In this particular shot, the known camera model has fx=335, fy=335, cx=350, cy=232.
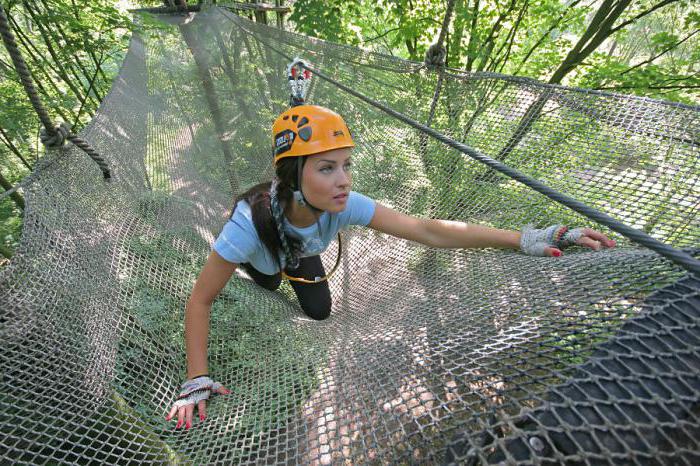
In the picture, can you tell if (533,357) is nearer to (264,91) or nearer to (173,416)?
(173,416)

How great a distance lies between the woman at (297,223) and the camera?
44.2 inches

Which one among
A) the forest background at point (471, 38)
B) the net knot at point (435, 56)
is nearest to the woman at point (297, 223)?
the net knot at point (435, 56)

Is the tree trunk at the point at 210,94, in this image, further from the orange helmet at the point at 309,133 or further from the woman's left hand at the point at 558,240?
the woman's left hand at the point at 558,240

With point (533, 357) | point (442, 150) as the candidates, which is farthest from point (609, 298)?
point (442, 150)

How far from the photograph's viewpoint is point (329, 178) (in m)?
1.13

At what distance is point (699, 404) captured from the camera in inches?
19.5

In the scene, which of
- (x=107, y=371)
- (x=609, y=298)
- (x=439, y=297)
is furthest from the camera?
(x=439, y=297)

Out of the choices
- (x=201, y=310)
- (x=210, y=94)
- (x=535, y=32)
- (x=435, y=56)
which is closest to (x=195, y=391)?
(x=201, y=310)

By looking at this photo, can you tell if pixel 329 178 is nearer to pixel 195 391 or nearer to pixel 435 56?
pixel 195 391

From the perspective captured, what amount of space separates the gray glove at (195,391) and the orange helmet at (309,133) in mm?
795

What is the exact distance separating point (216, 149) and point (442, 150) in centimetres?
207

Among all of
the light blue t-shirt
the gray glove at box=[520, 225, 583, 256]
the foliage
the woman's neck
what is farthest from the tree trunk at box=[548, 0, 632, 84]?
the woman's neck

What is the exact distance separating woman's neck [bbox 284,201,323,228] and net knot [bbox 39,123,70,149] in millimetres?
859

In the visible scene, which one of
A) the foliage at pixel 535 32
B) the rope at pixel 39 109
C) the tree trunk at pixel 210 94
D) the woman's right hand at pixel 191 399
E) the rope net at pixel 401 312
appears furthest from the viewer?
the tree trunk at pixel 210 94
